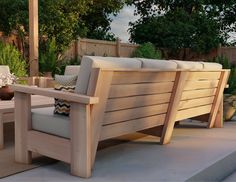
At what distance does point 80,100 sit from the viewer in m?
2.30

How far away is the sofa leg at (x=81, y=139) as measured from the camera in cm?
A: 233

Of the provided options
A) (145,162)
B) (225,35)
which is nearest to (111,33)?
(225,35)

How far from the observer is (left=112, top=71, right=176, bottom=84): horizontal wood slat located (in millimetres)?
2537

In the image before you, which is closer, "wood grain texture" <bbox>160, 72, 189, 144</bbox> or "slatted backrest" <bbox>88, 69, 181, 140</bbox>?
"slatted backrest" <bbox>88, 69, 181, 140</bbox>

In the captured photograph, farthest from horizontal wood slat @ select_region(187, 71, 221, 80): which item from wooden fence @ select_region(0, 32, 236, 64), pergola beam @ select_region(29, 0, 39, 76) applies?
wooden fence @ select_region(0, 32, 236, 64)

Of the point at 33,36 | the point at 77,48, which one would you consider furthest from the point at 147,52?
the point at 33,36

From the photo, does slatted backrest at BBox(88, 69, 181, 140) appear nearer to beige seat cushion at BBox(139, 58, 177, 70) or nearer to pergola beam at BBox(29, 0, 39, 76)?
beige seat cushion at BBox(139, 58, 177, 70)

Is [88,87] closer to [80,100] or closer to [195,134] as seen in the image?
[80,100]

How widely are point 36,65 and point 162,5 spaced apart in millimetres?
7949

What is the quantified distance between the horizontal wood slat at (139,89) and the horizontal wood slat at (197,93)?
0.38 m

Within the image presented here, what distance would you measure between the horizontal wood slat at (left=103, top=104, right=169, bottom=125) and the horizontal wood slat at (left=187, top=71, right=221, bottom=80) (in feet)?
1.54

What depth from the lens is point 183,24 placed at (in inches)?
457

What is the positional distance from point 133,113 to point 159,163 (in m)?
0.43

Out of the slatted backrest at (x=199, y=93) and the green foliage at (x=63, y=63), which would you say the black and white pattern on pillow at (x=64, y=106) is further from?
the green foliage at (x=63, y=63)
